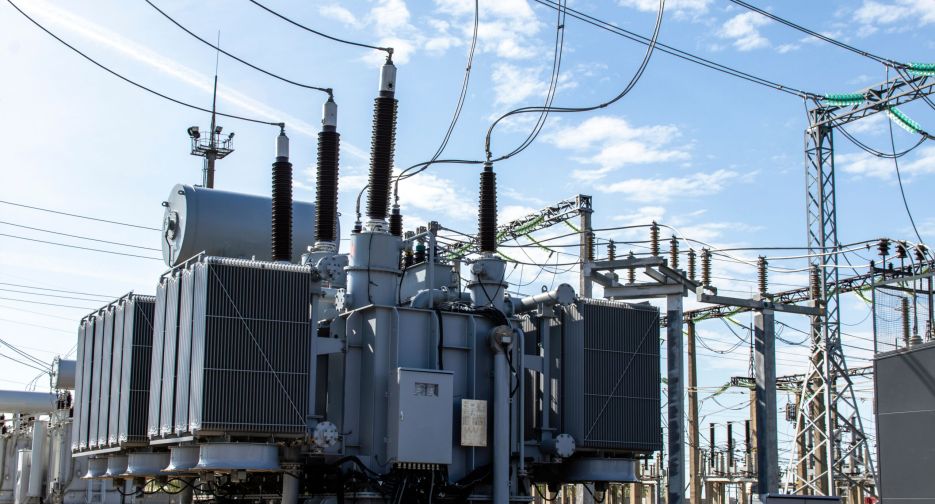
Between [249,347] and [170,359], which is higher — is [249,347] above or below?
above

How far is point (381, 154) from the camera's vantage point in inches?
620

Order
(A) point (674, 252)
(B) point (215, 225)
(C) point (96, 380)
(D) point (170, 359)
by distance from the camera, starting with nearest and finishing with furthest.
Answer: (D) point (170, 359)
(B) point (215, 225)
(C) point (96, 380)
(A) point (674, 252)

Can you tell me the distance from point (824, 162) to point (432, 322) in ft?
54.3

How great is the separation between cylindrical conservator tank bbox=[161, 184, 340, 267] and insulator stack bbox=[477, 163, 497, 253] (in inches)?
172

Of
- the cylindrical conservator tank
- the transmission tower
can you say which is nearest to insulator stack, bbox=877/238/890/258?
the transmission tower

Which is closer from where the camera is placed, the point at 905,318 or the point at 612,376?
the point at 612,376

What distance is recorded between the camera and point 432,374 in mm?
14758

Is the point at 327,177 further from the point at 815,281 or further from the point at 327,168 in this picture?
the point at 815,281

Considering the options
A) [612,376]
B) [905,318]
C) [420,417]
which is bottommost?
[420,417]

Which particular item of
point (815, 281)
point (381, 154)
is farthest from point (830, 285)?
point (381, 154)

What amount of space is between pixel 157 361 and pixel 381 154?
453cm

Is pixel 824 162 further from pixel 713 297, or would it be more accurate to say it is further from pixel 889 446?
pixel 889 446

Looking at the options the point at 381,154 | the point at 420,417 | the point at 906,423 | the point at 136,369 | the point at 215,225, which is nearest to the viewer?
the point at 420,417

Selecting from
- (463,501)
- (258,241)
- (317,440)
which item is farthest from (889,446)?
(258,241)
